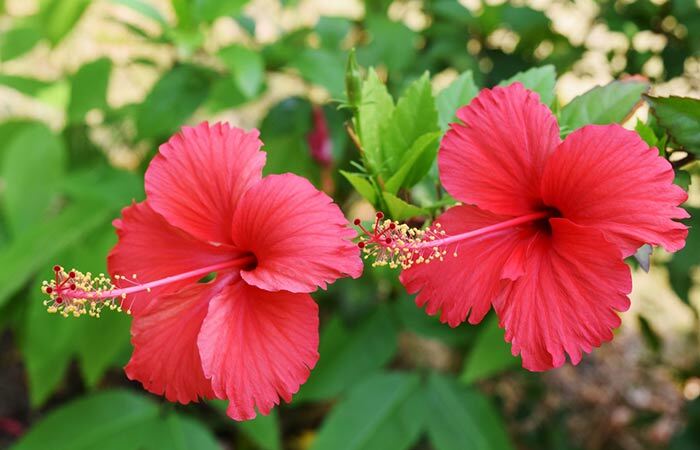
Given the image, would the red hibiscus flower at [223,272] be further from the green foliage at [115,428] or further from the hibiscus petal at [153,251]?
the green foliage at [115,428]

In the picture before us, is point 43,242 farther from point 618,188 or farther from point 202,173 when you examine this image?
point 618,188

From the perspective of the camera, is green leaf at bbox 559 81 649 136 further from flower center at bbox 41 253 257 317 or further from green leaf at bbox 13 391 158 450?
green leaf at bbox 13 391 158 450

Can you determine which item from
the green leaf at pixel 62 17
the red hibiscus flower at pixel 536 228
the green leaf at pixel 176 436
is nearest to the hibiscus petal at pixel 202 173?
the red hibiscus flower at pixel 536 228

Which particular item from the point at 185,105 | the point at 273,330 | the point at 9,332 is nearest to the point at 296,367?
the point at 273,330

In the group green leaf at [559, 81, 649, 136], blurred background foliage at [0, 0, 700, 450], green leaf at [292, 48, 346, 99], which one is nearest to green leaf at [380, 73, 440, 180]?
green leaf at [559, 81, 649, 136]

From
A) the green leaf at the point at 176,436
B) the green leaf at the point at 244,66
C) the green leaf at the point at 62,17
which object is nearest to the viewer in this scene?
the green leaf at the point at 244,66

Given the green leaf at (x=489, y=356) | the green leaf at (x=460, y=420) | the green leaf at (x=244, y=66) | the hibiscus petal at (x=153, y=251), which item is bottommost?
the green leaf at (x=460, y=420)
